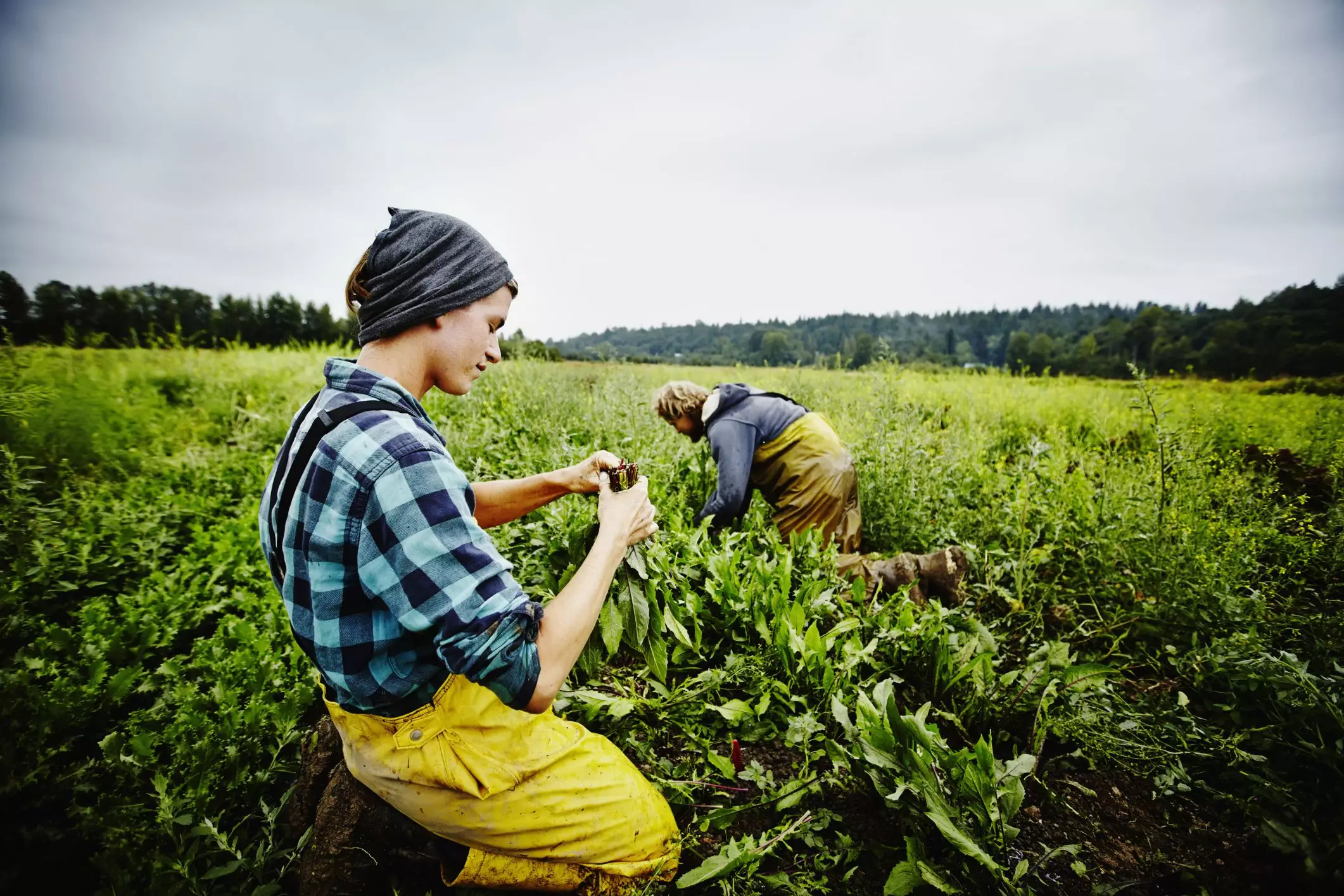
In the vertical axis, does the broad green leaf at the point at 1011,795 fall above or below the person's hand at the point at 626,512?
below

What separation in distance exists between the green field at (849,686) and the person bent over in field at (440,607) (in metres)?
0.44

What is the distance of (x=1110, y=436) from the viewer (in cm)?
755

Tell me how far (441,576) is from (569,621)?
0.34 meters

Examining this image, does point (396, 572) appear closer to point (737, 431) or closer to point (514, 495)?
point (514, 495)

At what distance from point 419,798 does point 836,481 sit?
341 cm

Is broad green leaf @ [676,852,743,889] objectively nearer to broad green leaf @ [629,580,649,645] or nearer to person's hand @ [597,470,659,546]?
broad green leaf @ [629,580,649,645]

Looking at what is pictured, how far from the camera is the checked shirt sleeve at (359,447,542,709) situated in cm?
103

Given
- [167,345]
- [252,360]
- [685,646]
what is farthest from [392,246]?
[167,345]

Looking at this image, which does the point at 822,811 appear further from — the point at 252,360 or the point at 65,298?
the point at 65,298

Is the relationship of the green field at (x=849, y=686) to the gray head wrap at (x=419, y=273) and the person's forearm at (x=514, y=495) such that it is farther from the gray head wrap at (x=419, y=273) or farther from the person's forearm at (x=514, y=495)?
the gray head wrap at (x=419, y=273)

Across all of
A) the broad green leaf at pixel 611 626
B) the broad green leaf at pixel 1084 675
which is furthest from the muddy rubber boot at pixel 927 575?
the broad green leaf at pixel 611 626

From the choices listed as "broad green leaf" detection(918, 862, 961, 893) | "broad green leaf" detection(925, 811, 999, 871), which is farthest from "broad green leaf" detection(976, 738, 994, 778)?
"broad green leaf" detection(918, 862, 961, 893)

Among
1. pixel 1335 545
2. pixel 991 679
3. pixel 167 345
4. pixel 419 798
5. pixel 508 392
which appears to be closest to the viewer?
pixel 419 798

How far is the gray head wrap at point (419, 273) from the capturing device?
129cm
